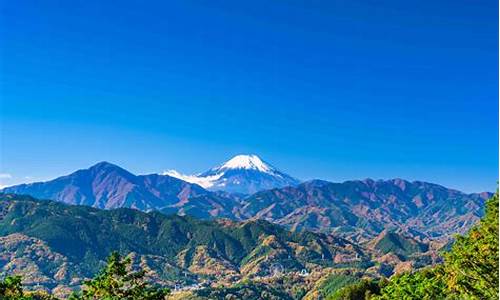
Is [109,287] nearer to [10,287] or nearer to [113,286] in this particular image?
[113,286]

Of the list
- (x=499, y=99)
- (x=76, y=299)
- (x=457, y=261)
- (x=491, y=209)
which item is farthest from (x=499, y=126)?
(x=491, y=209)

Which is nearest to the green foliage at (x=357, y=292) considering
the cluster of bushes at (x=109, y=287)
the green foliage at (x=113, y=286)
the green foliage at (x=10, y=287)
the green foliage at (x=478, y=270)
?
the green foliage at (x=478, y=270)

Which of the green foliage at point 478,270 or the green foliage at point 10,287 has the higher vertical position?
the green foliage at point 478,270

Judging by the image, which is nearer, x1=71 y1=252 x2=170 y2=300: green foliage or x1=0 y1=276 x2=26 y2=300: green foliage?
x1=71 y1=252 x2=170 y2=300: green foliage

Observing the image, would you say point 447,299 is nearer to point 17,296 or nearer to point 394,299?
point 394,299

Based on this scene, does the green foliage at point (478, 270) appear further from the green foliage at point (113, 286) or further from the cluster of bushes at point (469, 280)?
the green foliage at point (113, 286)

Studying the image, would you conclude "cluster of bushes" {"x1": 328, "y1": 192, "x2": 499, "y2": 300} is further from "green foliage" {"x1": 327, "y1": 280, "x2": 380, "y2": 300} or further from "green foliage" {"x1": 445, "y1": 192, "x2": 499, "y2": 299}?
"green foliage" {"x1": 327, "y1": 280, "x2": 380, "y2": 300}

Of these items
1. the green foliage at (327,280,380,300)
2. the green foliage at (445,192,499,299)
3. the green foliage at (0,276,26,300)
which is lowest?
the green foliage at (327,280,380,300)

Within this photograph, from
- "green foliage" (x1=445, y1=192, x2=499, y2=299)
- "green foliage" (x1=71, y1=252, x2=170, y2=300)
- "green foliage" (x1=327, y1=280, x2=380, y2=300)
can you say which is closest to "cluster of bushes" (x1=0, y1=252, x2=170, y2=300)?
"green foliage" (x1=71, y1=252, x2=170, y2=300)

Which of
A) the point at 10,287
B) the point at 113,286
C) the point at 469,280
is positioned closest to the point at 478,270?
the point at 469,280

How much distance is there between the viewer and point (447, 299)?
118 feet

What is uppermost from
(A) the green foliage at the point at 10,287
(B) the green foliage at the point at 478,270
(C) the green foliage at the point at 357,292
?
(B) the green foliage at the point at 478,270

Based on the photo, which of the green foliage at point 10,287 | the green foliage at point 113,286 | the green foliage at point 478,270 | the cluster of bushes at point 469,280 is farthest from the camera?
Answer: the cluster of bushes at point 469,280

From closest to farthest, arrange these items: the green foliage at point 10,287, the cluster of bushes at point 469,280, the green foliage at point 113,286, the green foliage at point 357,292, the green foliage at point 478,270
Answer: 1. the green foliage at point 113,286
2. the green foliage at point 10,287
3. the green foliage at point 478,270
4. the cluster of bushes at point 469,280
5. the green foliage at point 357,292
